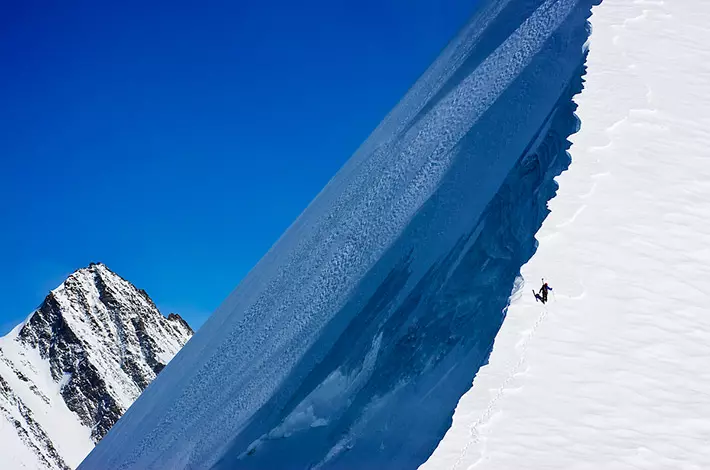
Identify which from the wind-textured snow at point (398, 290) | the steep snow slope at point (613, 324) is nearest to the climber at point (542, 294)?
the steep snow slope at point (613, 324)

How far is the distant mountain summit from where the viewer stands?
489ft

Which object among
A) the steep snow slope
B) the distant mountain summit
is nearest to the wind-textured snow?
the steep snow slope

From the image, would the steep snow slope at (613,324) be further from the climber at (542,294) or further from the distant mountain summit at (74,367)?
the distant mountain summit at (74,367)

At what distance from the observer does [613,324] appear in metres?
5.85

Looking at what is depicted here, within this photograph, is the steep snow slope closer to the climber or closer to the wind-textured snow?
the climber

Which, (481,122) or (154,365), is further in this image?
(154,365)

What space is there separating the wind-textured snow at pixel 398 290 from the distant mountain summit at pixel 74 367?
13881cm

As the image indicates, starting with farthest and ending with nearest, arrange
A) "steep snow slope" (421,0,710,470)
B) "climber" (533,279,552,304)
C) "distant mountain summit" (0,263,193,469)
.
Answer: "distant mountain summit" (0,263,193,469), "climber" (533,279,552,304), "steep snow slope" (421,0,710,470)

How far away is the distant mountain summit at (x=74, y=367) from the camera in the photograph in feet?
489

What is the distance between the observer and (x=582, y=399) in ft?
16.6

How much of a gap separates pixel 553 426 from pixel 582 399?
38 centimetres

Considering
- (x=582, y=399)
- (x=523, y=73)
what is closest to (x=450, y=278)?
(x=582, y=399)

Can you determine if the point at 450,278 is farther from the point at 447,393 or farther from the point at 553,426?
the point at 553,426

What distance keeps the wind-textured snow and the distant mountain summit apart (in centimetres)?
13881
